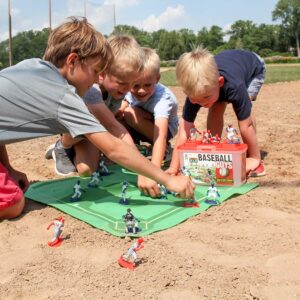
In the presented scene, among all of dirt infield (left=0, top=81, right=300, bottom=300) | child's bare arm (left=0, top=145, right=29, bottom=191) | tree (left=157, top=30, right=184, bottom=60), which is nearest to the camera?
dirt infield (left=0, top=81, right=300, bottom=300)

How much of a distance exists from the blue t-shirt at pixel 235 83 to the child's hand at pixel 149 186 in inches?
30.6

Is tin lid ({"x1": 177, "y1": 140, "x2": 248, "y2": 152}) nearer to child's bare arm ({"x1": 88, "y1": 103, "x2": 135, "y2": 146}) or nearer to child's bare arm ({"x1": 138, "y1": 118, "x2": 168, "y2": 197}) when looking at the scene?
child's bare arm ({"x1": 138, "y1": 118, "x2": 168, "y2": 197})

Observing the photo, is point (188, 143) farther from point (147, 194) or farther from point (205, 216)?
point (205, 216)

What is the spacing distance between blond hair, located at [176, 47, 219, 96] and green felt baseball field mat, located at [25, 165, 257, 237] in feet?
1.88

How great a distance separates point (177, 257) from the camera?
1571 mm

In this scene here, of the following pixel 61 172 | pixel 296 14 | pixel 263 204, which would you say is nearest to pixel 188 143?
pixel 263 204

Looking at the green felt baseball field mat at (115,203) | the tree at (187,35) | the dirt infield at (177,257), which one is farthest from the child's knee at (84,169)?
the tree at (187,35)

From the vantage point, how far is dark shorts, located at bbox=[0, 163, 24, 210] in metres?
1.99

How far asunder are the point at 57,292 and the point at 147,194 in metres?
1.00

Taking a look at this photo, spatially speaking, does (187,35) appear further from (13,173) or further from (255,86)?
(13,173)

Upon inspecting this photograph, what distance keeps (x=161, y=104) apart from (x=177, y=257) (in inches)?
57.3

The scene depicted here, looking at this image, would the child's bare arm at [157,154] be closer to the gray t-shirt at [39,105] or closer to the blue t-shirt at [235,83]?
the blue t-shirt at [235,83]

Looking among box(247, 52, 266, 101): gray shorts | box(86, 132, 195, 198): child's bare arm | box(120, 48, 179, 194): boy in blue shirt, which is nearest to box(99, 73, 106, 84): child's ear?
box(120, 48, 179, 194): boy in blue shirt

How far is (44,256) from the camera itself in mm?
1646
